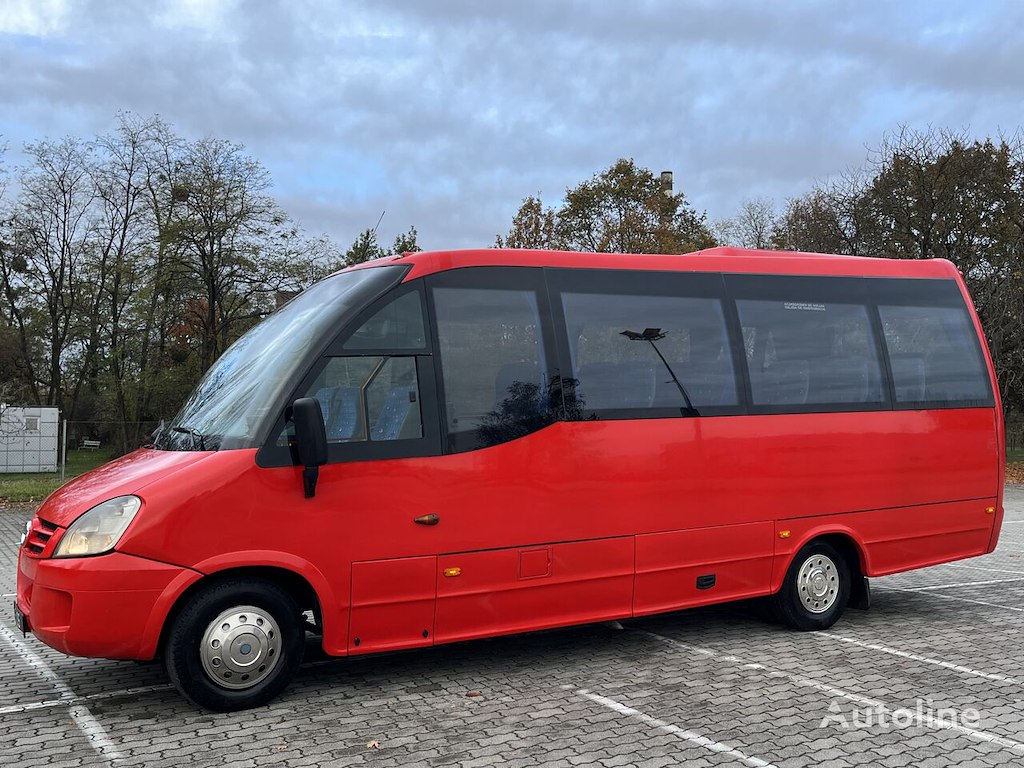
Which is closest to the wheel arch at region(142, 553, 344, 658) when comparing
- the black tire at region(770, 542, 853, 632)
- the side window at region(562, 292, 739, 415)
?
the side window at region(562, 292, 739, 415)

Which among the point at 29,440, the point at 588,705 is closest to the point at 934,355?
the point at 588,705

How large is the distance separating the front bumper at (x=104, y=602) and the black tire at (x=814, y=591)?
4.83 meters

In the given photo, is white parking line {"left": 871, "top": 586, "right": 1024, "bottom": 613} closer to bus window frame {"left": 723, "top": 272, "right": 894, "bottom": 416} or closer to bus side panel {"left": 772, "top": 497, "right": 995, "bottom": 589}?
bus side panel {"left": 772, "top": 497, "right": 995, "bottom": 589}

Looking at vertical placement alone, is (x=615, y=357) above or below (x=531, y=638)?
above

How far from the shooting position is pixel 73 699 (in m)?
5.82

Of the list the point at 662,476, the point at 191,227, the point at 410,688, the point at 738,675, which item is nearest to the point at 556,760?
the point at 410,688

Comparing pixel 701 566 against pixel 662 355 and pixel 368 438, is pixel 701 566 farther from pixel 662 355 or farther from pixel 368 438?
pixel 368 438

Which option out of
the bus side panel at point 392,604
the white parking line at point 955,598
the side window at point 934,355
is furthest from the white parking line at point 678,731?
the white parking line at point 955,598

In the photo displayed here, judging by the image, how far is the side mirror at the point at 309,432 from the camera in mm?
5453

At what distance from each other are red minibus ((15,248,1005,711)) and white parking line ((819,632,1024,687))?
10.5 inches

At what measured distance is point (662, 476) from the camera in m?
7.04

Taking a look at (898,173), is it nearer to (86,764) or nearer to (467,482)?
(467,482)

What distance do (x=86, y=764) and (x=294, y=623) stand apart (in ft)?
4.36

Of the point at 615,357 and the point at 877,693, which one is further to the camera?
the point at 615,357
